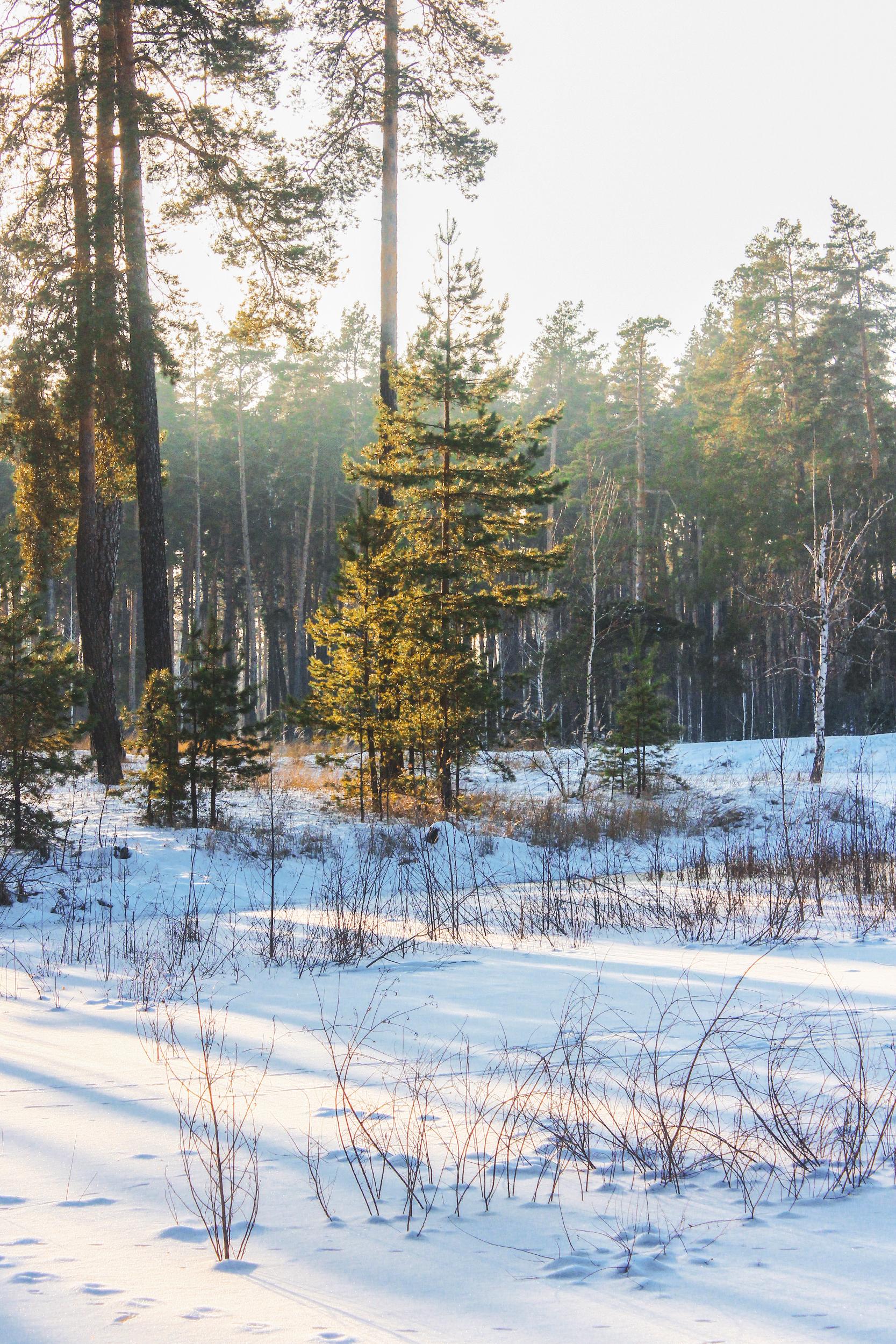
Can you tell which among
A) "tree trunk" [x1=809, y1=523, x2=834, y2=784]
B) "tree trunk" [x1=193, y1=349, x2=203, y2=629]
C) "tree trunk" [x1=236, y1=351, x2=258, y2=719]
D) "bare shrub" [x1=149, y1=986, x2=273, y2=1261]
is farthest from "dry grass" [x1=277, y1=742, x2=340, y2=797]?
"tree trunk" [x1=193, y1=349, x2=203, y2=629]

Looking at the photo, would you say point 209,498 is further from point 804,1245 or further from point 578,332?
point 804,1245

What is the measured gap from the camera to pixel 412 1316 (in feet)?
6.31

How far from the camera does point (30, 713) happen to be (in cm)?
959

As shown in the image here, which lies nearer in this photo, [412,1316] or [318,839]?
[412,1316]

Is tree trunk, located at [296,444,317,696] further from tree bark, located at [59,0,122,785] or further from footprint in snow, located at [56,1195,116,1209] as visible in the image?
footprint in snow, located at [56,1195,116,1209]

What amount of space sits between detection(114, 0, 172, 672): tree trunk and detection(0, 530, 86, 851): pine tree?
4182mm

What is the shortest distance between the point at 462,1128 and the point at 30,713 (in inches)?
310

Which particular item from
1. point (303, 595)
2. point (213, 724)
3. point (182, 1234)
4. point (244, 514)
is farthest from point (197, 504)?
point (182, 1234)

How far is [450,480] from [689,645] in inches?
806

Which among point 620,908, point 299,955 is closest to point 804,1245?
point 299,955

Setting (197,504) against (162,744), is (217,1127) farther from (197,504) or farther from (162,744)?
(197,504)

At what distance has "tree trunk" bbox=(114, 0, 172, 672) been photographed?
1434 centimetres

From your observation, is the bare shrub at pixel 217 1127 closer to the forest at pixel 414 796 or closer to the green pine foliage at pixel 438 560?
the forest at pixel 414 796

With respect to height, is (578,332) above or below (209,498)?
above
